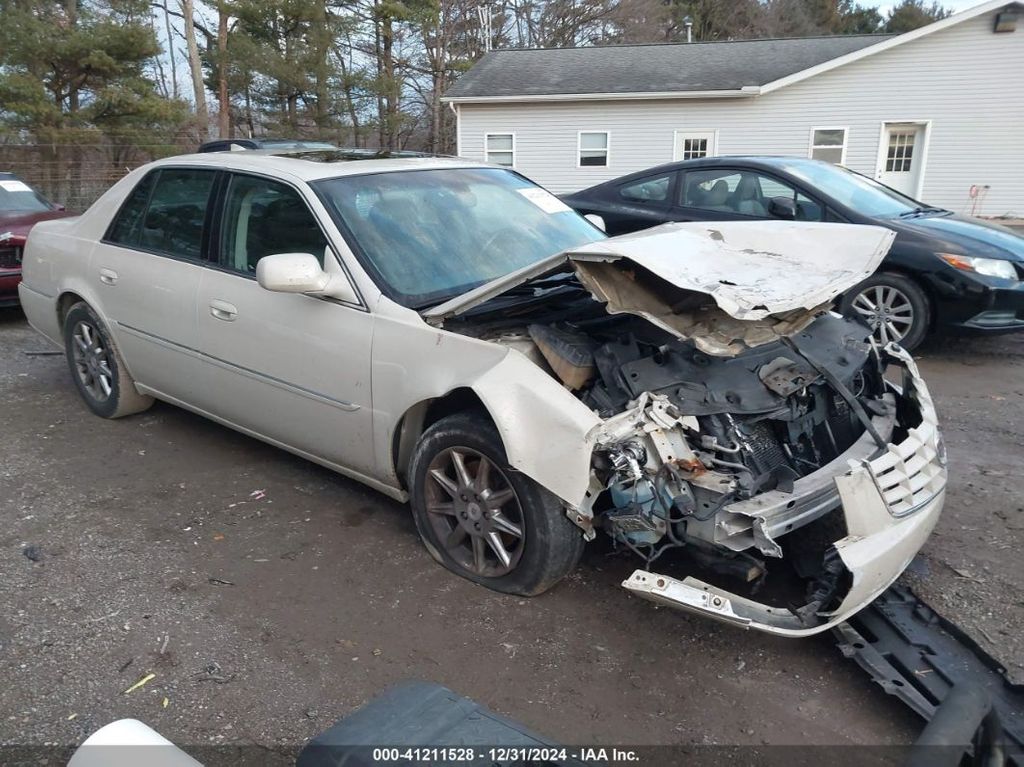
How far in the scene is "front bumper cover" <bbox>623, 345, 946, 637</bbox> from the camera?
2.48 metres

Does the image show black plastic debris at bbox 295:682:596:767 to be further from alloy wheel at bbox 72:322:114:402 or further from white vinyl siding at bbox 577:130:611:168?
white vinyl siding at bbox 577:130:611:168

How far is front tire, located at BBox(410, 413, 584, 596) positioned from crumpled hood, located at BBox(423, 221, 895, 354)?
526mm

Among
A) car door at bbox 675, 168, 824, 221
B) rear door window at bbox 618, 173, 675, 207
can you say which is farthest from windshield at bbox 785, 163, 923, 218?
rear door window at bbox 618, 173, 675, 207

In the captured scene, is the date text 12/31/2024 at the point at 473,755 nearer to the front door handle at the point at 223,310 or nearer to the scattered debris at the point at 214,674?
the scattered debris at the point at 214,674

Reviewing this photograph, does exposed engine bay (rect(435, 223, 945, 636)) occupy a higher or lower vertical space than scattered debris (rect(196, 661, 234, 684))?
higher

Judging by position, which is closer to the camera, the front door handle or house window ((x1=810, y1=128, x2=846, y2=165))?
the front door handle

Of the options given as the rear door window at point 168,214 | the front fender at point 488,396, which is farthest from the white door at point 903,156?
the front fender at point 488,396

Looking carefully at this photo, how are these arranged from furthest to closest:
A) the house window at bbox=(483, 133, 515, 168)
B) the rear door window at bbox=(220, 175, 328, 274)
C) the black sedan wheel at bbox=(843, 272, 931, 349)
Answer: the house window at bbox=(483, 133, 515, 168), the black sedan wheel at bbox=(843, 272, 931, 349), the rear door window at bbox=(220, 175, 328, 274)

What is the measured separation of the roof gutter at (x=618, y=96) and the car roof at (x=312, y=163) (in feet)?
50.7

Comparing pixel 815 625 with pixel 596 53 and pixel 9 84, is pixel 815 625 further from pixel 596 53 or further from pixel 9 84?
pixel 596 53

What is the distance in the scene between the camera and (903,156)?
18047 mm

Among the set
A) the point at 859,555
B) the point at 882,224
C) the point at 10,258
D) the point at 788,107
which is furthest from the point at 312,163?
the point at 788,107

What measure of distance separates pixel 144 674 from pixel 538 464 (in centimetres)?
156

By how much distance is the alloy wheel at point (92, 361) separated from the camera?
4957 mm
